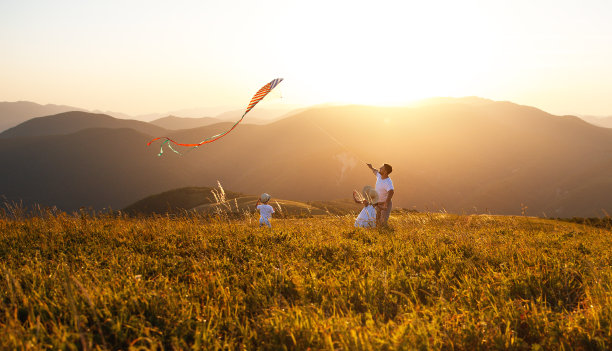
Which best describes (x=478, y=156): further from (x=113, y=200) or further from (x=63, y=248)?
(x=63, y=248)

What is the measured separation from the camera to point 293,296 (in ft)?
12.1

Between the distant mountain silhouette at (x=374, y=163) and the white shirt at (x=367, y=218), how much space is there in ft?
372

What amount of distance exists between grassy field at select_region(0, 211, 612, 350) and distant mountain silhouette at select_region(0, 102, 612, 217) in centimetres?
11888

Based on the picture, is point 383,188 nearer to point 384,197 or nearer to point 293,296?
point 384,197

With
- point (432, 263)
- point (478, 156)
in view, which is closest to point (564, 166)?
point (478, 156)

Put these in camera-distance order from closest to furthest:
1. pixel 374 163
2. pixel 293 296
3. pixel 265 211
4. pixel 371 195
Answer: pixel 293 296 < pixel 265 211 < pixel 371 195 < pixel 374 163

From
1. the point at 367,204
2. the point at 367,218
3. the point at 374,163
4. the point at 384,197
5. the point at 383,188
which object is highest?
the point at 383,188

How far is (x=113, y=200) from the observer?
155m

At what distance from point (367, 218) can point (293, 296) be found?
→ 23.0 ft

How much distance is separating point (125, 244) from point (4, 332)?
3579 mm

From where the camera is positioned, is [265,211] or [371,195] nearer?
[265,211]

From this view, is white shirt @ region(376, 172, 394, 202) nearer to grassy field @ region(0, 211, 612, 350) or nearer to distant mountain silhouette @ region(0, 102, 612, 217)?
grassy field @ region(0, 211, 612, 350)

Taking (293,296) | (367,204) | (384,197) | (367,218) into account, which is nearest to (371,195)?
(367,204)

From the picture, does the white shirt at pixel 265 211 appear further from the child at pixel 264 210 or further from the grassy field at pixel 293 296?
the grassy field at pixel 293 296
